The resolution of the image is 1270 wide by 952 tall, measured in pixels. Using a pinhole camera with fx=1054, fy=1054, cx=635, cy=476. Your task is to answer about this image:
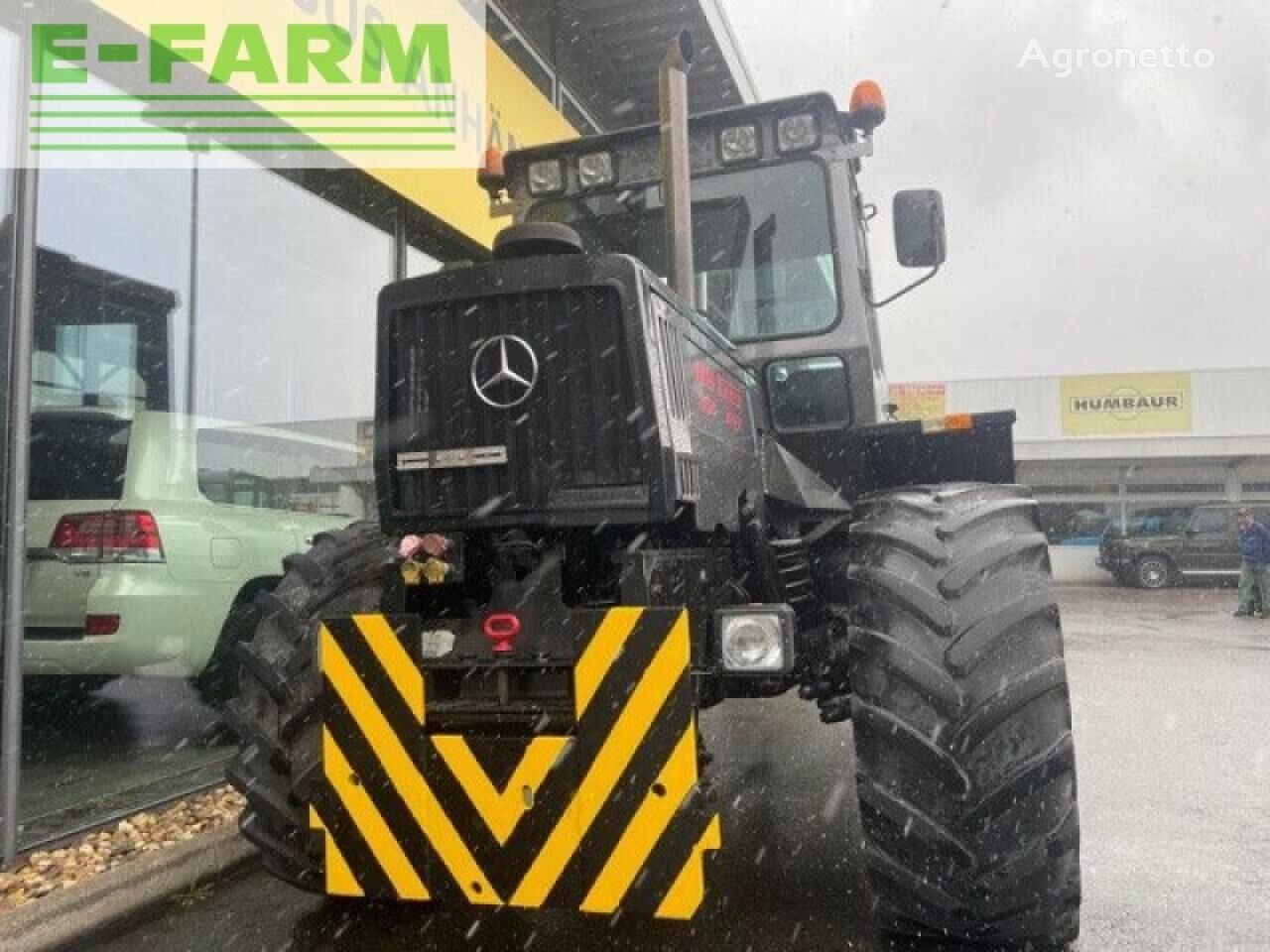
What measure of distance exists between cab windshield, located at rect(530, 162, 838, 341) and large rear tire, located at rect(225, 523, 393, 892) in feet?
5.67

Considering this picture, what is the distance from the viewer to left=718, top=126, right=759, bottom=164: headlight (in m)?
4.14

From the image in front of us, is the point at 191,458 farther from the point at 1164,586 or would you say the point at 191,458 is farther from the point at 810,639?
the point at 1164,586

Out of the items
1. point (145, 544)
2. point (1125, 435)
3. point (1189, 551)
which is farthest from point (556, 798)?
point (1125, 435)

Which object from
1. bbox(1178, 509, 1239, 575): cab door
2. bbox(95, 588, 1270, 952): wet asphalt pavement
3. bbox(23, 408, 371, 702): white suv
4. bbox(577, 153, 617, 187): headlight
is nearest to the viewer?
bbox(95, 588, 1270, 952): wet asphalt pavement

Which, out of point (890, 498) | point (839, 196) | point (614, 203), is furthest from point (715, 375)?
point (614, 203)

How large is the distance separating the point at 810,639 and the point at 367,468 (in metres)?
3.85

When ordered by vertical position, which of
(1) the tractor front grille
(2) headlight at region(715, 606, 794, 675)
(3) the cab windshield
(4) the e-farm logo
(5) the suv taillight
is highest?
(4) the e-farm logo

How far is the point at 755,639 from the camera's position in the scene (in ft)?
9.07

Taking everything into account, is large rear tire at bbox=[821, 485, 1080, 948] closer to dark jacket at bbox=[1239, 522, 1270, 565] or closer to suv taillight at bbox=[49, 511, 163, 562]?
suv taillight at bbox=[49, 511, 163, 562]

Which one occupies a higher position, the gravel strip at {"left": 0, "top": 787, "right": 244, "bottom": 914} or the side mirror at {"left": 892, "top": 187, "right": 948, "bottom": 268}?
the side mirror at {"left": 892, "top": 187, "right": 948, "bottom": 268}

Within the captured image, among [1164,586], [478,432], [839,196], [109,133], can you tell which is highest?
[109,133]

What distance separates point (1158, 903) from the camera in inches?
137

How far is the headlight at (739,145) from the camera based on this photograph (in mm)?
4145

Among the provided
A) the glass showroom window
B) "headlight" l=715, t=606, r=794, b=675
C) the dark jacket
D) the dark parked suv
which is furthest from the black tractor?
the dark parked suv
